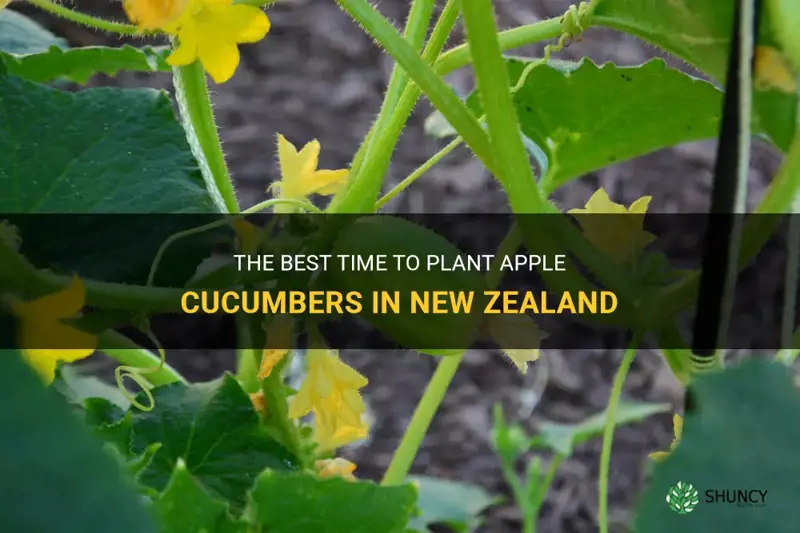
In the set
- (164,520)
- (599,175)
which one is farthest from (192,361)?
(164,520)

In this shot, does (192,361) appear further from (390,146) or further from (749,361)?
(749,361)

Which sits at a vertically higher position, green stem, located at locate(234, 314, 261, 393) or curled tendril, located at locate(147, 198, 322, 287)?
curled tendril, located at locate(147, 198, 322, 287)

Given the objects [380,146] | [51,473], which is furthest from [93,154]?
[51,473]

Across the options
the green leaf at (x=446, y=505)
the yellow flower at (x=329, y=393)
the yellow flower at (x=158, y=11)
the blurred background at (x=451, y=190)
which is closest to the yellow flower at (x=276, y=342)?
the yellow flower at (x=329, y=393)

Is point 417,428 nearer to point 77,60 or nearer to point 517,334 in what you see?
point 517,334

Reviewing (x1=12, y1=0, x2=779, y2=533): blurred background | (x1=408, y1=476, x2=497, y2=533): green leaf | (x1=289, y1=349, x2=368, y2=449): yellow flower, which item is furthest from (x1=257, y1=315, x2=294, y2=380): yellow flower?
(x1=12, y1=0, x2=779, y2=533): blurred background

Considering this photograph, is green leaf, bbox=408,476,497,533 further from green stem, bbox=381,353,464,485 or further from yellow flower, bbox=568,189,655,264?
yellow flower, bbox=568,189,655,264

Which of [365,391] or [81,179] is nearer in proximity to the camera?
[81,179]
